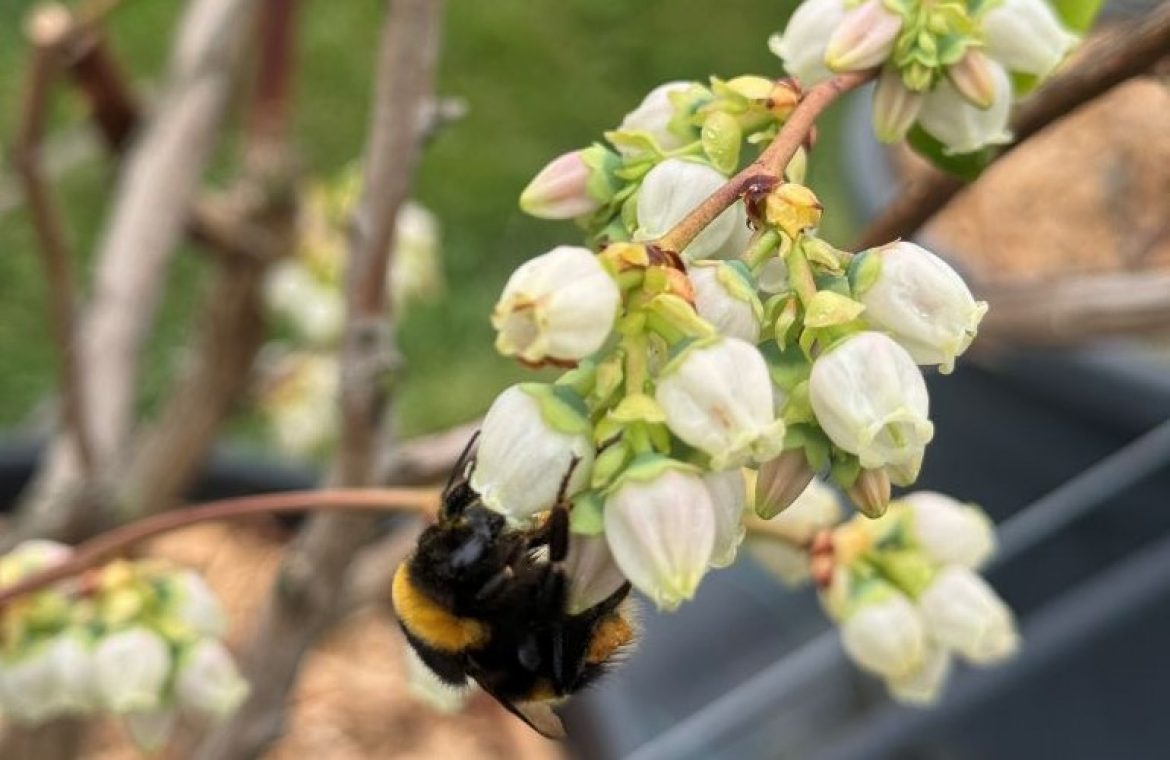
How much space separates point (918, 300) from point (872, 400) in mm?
54

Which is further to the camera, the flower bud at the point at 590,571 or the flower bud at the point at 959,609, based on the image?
the flower bud at the point at 959,609

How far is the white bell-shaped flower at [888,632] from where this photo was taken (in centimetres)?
82

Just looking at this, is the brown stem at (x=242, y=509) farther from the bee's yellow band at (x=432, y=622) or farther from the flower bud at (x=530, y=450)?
the flower bud at (x=530, y=450)

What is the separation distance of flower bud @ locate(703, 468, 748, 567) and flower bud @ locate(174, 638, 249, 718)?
49 centimetres

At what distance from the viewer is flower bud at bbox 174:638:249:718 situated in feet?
2.96

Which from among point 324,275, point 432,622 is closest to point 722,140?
point 432,622

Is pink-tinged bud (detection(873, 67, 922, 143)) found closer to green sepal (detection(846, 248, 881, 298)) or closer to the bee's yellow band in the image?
green sepal (detection(846, 248, 881, 298))

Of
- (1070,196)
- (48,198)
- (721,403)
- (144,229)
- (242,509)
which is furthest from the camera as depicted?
(1070,196)

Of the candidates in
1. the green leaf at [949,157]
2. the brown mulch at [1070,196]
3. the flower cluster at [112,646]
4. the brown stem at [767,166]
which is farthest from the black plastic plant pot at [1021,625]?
the brown stem at [767,166]

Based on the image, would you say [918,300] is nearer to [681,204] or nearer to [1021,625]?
[681,204]

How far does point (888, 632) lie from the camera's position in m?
0.82

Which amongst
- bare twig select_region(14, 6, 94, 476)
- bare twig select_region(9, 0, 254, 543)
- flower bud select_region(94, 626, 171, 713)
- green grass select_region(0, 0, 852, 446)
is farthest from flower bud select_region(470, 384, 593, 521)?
green grass select_region(0, 0, 852, 446)

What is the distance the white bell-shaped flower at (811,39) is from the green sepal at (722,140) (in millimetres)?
64

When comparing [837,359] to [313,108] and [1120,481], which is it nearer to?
[1120,481]
